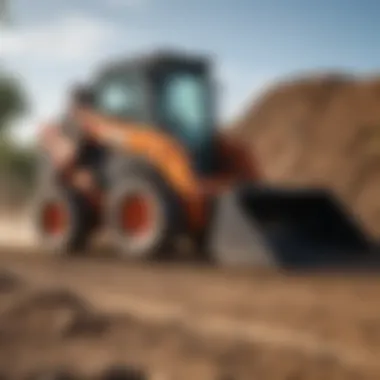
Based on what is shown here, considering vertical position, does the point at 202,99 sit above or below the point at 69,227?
above

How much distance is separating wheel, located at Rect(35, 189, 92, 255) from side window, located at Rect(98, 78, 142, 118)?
24.1 inches

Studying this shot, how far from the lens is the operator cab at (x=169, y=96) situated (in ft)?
17.1

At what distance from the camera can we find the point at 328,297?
390 centimetres

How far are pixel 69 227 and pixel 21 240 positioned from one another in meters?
0.80

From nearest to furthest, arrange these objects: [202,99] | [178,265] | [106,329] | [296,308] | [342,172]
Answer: [106,329] < [296,308] < [178,265] < [202,99] < [342,172]

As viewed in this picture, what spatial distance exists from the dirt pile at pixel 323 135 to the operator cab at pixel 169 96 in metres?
2.53

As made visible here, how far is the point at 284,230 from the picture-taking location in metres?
5.02

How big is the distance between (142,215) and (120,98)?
788mm

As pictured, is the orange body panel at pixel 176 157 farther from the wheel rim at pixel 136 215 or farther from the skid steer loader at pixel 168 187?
the wheel rim at pixel 136 215

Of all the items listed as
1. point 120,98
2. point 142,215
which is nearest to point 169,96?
point 120,98

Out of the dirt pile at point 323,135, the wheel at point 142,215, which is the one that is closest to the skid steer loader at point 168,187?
the wheel at point 142,215

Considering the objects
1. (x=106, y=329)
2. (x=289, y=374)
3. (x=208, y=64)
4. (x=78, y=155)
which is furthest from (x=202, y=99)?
(x=289, y=374)

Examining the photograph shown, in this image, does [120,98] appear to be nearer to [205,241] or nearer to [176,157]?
[176,157]

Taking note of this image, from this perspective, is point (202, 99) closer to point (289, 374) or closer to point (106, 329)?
point (106, 329)
